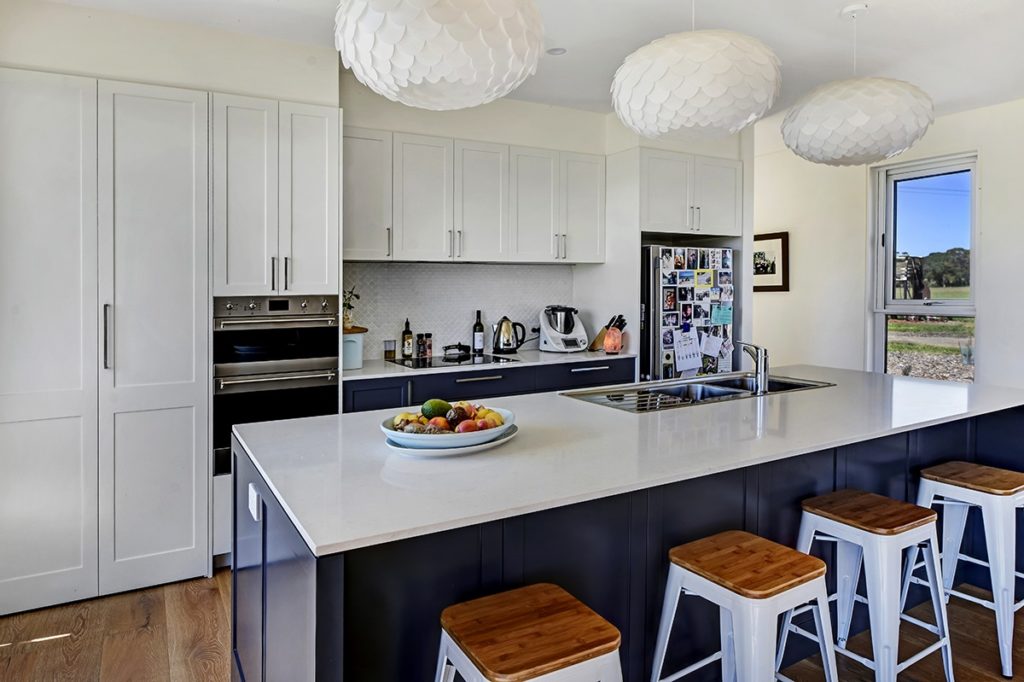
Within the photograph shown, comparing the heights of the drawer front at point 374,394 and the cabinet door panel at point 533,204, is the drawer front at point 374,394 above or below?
below

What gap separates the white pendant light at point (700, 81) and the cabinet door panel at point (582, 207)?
7.50 feet

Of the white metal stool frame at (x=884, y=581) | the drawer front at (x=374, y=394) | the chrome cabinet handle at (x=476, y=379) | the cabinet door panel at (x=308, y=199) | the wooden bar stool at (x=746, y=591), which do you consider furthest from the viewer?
the chrome cabinet handle at (x=476, y=379)

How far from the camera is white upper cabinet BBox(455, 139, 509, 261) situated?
13.3 feet

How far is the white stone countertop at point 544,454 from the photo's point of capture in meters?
1.35

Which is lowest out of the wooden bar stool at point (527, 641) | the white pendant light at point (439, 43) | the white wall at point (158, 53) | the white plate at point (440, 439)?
the wooden bar stool at point (527, 641)

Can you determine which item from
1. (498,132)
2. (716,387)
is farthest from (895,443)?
(498,132)

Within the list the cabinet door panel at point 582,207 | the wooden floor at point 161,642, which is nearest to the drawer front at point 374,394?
the wooden floor at point 161,642

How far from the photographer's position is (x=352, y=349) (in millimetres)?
3631

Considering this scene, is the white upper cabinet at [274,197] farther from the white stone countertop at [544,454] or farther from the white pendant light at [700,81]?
the white pendant light at [700,81]

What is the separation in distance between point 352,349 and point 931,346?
4.05m

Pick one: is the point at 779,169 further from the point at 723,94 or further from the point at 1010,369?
the point at 723,94

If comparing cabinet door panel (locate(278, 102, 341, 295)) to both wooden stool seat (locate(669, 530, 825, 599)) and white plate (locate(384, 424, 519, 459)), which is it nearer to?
white plate (locate(384, 424, 519, 459))

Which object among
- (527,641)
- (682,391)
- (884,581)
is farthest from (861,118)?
(527,641)

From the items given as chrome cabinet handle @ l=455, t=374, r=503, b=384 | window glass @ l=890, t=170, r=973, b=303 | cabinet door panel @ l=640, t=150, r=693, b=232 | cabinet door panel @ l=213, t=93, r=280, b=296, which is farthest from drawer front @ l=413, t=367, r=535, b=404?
window glass @ l=890, t=170, r=973, b=303
